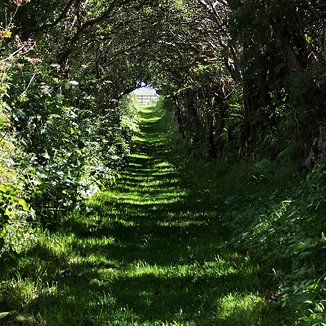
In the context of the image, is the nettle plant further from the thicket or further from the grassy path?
the grassy path

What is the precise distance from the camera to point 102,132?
15.5 metres

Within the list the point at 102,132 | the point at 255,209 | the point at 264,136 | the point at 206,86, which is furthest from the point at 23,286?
the point at 206,86

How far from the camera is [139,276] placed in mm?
5480

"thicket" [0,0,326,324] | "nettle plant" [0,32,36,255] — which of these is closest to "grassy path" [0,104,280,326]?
"nettle plant" [0,32,36,255]

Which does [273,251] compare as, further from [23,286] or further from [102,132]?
[102,132]

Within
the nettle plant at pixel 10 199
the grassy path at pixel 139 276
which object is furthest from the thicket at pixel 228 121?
the grassy path at pixel 139 276

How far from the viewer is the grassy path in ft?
13.8

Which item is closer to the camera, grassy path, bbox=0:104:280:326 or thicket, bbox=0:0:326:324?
grassy path, bbox=0:104:280:326

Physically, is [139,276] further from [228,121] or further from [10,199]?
[228,121]

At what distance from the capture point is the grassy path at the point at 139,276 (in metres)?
4.21

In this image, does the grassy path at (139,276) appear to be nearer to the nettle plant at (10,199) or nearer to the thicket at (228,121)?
the nettle plant at (10,199)

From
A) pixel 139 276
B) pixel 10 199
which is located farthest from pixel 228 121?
pixel 10 199

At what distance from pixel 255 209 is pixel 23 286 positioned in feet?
13.3

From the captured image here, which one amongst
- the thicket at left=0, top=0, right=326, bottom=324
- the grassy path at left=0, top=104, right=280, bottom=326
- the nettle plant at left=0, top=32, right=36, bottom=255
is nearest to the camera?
the grassy path at left=0, top=104, right=280, bottom=326
